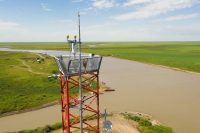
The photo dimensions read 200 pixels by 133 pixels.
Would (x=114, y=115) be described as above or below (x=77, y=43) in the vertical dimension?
below

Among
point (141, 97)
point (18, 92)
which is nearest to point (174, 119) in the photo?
point (141, 97)

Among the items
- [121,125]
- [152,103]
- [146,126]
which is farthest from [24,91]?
Answer: [146,126]

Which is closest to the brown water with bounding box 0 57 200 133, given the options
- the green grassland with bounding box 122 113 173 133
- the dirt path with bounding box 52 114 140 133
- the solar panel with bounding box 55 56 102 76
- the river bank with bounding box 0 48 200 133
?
the river bank with bounding box 0 48 200 133

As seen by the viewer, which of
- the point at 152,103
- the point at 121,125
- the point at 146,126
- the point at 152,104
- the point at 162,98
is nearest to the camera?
the point at 121,125

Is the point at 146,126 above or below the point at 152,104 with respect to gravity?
above

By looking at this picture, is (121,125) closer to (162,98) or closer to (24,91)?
(162,98)

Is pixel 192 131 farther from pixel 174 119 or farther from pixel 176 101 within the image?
pixel 176 101

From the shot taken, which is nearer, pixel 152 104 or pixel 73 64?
pixel 73 64

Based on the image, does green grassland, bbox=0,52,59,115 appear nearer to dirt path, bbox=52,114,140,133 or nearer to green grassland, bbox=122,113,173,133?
dirt path, bbox=52,114,140,133

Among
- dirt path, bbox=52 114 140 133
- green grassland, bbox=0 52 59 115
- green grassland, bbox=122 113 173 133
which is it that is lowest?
green grassland, bbox=0 52 59 115
